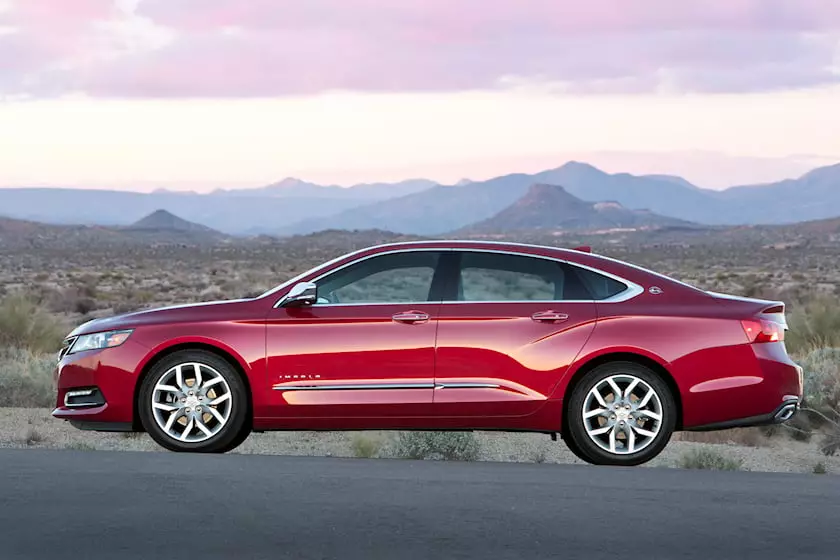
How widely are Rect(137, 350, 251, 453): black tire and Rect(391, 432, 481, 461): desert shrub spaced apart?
2.57 m

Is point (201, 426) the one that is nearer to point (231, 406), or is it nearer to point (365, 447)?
point (231, 406)

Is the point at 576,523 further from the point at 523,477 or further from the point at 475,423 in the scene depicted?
the point at 475,423

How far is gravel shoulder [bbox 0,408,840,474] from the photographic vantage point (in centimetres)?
1506

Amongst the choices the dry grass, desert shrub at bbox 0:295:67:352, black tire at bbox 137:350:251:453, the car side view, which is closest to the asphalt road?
black tire at bbox 137:350:251:453

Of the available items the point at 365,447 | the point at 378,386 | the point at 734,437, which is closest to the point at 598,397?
the point at 378,386

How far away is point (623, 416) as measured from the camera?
37.0 ft

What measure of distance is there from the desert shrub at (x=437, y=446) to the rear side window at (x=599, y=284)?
2728mm

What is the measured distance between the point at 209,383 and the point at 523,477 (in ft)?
8.42

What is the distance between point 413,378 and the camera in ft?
37.1

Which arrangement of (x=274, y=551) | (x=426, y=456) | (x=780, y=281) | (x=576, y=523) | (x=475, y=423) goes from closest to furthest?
Answer: (x=274, y=551)
(x=576, y=523)
(x=475, y=423)
(x=426, y=456)
(x=780, y=281)

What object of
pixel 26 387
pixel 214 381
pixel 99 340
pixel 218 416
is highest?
pixel 99 340

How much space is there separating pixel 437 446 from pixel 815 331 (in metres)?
14.1

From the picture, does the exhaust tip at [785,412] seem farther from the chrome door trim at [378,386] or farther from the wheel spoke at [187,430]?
the wheel spoke at [187,430]

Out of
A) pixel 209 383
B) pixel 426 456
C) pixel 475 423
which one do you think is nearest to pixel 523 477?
pixel 475 423
